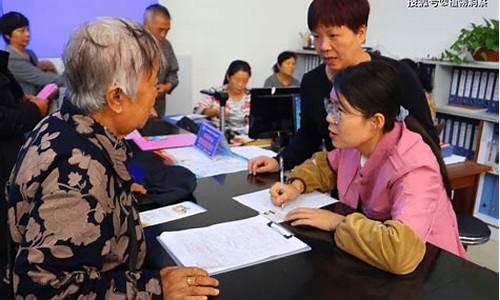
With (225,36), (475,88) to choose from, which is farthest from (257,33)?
(475,88)

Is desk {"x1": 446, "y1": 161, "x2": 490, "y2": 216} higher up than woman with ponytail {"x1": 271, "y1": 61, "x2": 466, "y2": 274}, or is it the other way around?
woman with ponytail {"x1": 271, "y1": 61, "x2": 466, "y2": 274}

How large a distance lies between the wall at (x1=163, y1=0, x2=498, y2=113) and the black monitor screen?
6.23ft

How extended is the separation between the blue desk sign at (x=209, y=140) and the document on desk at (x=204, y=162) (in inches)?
0.9

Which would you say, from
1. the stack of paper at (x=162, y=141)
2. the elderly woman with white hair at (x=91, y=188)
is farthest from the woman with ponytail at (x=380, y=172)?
the stack of paper at (x=162, y=141)

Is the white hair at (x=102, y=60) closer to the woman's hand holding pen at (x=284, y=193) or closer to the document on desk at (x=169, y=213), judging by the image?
the document on desk at (x=169, y=213)

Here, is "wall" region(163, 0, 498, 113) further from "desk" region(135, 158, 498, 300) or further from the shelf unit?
"desk" region(135, 158, 498, 300)

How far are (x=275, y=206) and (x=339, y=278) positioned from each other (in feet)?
1.35

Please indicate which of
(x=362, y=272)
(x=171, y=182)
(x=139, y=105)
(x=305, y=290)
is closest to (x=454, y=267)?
(x=362, y=272)

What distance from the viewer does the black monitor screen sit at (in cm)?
249

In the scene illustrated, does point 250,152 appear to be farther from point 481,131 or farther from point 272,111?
point 481,131

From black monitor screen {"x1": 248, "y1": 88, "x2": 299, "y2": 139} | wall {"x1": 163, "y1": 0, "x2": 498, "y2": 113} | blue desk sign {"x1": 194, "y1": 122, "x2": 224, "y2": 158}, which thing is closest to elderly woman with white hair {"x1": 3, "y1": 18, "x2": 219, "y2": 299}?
blue desk sign {"x1": 194, "y1": 122, "x2": 224, "y2": 158}

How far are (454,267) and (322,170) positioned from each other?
0.57m

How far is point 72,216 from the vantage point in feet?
2.35

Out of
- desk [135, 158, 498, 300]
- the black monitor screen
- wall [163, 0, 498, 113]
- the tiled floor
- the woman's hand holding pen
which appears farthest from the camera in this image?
wall [163, 0, 498, 113]
